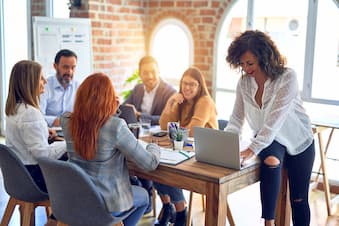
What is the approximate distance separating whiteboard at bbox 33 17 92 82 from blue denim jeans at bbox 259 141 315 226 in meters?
2.68

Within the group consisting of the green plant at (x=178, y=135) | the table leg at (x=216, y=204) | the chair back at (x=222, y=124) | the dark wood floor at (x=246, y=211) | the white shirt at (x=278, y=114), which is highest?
the white shirt at (x=278, y=114)

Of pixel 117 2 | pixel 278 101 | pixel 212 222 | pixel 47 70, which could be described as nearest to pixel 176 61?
pixel 117 2

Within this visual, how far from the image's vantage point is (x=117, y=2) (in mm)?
4910

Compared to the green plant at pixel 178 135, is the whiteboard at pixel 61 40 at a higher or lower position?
higher

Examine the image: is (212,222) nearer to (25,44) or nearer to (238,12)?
(238,12)

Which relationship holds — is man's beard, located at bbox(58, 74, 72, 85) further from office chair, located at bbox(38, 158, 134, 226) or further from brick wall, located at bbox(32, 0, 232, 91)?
office chair, located at bbox(38, 158, 134, 226)

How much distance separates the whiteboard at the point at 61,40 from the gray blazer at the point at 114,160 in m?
2.33

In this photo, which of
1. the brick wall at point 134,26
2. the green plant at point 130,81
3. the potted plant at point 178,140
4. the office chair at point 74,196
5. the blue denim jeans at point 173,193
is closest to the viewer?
the office chair at point 74,196

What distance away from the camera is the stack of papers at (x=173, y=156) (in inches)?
87.0

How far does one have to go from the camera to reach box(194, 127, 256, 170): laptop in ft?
6.72

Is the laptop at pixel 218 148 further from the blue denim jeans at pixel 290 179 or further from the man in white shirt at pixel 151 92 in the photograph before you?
the man in white shirt at pixel 151 92

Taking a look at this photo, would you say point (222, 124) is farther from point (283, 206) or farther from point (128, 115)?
point (283, 206)

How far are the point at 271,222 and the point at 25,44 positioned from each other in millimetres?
4445

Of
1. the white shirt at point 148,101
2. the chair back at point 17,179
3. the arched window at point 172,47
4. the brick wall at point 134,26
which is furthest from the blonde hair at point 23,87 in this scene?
the arched window at point 172,47
